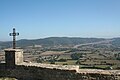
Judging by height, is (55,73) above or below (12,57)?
below

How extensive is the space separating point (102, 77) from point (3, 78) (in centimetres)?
501

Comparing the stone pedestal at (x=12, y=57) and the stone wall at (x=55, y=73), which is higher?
the stone pedestal at (x=12, y=57)

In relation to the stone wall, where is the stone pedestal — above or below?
above

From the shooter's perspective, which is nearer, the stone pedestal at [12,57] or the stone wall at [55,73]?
the stone wall at [55,73]

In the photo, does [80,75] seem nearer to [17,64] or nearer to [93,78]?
[93,78]

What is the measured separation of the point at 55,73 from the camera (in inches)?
404

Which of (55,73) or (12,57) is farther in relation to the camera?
(12,57)

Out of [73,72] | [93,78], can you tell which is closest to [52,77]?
[73,72]

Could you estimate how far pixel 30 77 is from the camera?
1102cm

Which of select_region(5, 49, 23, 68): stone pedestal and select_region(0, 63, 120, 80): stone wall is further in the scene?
select_region(5, 49, 23, 68): stone pedestal

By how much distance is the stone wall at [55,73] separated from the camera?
9250mm

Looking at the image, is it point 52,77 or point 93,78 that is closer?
point 93,78

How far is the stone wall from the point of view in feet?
30.3

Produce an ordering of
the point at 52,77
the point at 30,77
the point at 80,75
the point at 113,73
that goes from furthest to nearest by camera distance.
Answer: the point at 30,77, the point at 52,77, the point at 80,75, the point at 113,73
